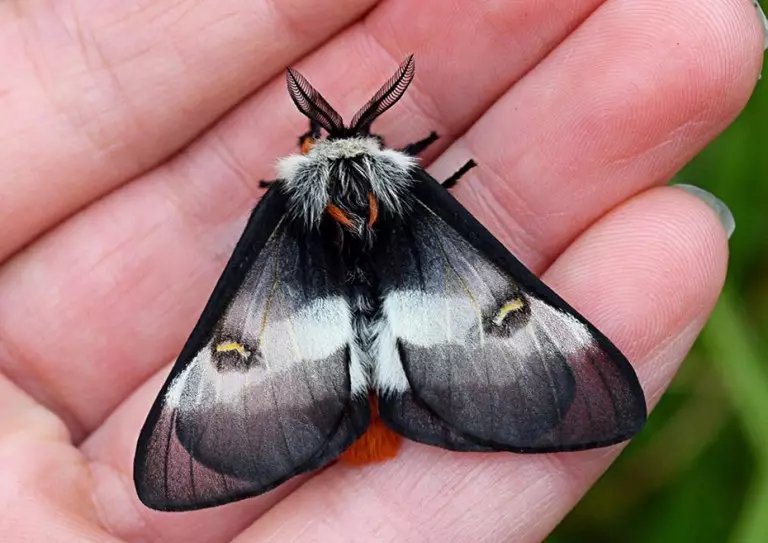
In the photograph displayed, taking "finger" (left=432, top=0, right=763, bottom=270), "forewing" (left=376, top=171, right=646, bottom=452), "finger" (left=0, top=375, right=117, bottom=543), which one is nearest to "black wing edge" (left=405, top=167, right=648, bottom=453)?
"forewing" (left=376, top=171, right=646, bottom=452)

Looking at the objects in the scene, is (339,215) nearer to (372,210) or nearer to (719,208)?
(372,210)

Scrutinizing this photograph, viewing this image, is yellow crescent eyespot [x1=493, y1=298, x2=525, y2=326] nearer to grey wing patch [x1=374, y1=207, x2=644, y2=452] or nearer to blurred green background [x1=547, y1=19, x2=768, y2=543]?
grey wing patch [x1=374, y1=207, x2=644, y2=452]

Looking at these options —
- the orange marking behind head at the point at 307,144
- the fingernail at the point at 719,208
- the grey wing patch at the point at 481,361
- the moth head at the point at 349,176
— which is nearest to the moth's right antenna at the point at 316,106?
the moth head at the point at 349,176

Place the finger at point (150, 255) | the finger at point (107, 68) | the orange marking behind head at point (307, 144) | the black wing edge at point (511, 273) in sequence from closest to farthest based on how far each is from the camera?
1. the black wing edge at point (511, 273)
2. the orange marking behind head at point (307, 144)
3. the finger at point (107, 68)
4. the finger at point (150, 255)

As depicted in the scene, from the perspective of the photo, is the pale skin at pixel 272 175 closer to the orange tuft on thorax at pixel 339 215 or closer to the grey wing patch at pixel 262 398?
the grey wing patch at pixel 262 398

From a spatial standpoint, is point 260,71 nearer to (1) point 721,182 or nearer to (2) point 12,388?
(2) point 12,388

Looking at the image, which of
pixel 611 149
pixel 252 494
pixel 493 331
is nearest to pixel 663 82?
pixel 611 149

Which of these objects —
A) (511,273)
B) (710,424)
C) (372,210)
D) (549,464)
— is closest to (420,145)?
(372,210)
